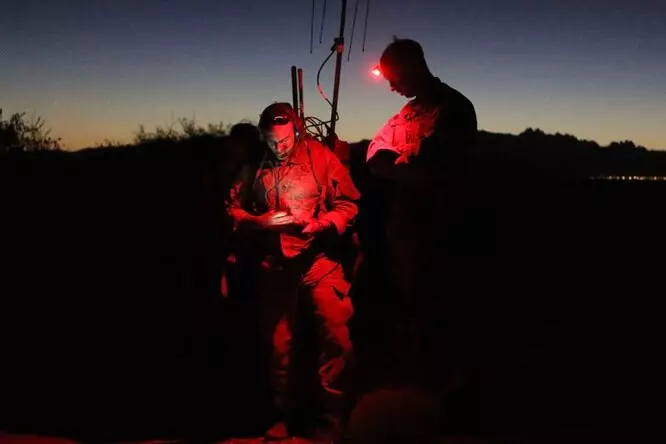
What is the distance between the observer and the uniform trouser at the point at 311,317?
4703mm

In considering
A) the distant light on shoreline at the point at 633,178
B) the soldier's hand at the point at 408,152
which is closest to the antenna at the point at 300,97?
the soldier's hand at the point at 408,152

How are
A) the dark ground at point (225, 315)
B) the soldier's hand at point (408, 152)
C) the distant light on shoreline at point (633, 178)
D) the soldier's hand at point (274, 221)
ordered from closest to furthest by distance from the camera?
the soldier's hand at point (274, 221) < the soldier's hand at point (408, 152) < the dark ground at point (225, 315) < the distant light on shoreline at point (633, 178)

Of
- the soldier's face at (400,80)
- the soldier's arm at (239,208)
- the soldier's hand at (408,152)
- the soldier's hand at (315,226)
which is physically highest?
the soldier's face at (400,80)

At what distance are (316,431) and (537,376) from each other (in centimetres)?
270

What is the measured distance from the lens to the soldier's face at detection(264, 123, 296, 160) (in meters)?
4.55

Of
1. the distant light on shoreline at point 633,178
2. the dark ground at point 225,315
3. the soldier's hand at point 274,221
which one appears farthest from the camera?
the distant light on shoreline at point 633,178

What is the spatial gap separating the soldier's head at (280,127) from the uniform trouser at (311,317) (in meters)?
0.86

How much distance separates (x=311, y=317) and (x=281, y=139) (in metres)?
1.42

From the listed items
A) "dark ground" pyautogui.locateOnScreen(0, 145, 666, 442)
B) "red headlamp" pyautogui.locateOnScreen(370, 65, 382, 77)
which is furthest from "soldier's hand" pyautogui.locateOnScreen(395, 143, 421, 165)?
"dark ground" pyautogui.locateOnScreen(0, 145, 666, 442)

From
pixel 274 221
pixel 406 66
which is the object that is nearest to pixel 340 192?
pixel 274 221

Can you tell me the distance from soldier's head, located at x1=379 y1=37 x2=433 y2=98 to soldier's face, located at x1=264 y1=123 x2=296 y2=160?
87cm

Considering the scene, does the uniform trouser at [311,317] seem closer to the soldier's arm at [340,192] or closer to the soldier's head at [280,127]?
the soldier's arm at [340,192]

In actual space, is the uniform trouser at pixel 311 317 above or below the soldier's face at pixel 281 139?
below

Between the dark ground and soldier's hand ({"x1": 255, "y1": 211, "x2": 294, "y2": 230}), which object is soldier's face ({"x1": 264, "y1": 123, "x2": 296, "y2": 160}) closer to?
soldier's hand ({"x1": 255, "y1": 211, "x2": 294, "y2": 230})
